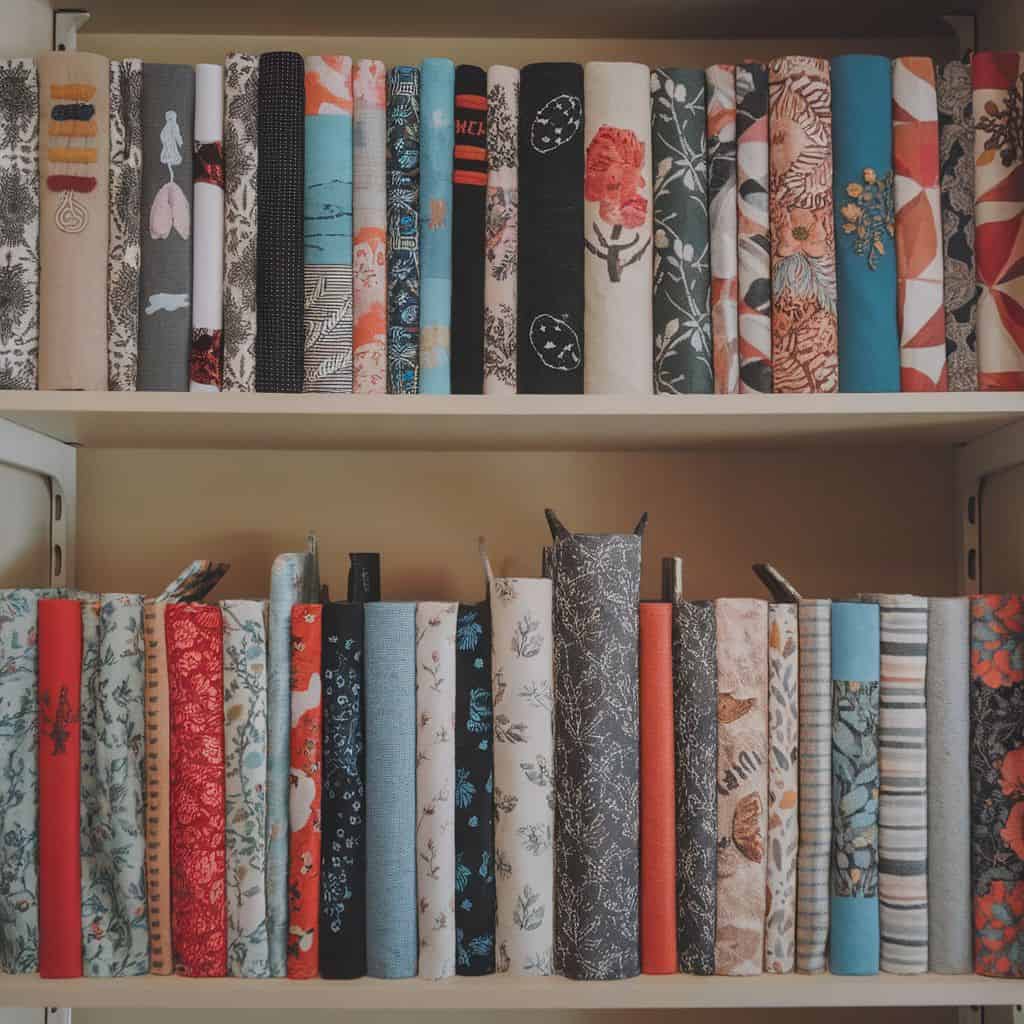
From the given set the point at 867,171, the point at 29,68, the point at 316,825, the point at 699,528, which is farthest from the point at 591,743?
the point at 29,68

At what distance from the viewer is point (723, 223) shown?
783 mm

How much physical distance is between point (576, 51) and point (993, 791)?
752 mm

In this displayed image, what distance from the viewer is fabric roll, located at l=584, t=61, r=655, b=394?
0.77 metres

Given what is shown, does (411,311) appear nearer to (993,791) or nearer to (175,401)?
(175,401)

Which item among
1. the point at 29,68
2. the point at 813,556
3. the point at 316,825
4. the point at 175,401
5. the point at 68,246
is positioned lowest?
the point at 316,825

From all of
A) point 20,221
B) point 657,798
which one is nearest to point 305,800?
point 657,798

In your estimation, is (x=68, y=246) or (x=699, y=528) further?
(x=699, y=528)

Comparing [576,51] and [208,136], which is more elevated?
[576,51]

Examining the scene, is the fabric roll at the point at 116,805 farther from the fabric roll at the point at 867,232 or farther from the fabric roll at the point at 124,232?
the fabric roll at the point at 867,232

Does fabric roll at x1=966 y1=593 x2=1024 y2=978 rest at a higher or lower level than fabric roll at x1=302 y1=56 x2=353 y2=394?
lower

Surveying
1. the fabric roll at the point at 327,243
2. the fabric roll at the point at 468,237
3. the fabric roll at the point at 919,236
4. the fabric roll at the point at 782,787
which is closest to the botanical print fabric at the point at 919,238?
the fabric roll at the point at 919,236

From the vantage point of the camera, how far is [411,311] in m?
0.78

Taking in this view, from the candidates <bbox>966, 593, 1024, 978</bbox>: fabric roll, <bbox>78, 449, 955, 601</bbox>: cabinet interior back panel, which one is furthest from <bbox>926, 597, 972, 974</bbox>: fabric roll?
<bbox>78, 449, 955, 601</bbox>: cabinet interior back panel

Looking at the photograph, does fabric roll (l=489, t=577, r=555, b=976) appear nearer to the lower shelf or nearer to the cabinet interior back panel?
the lower shelf
